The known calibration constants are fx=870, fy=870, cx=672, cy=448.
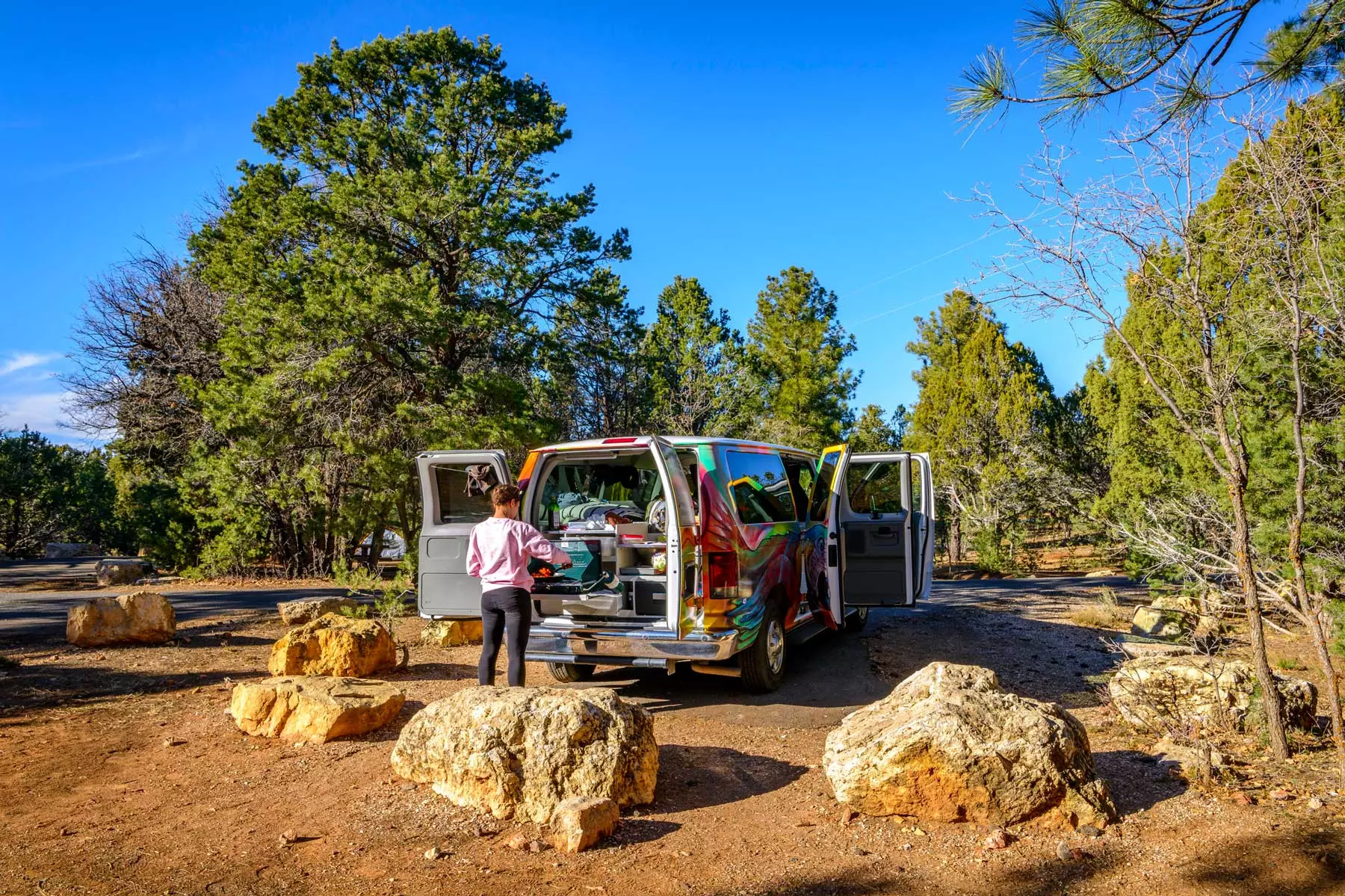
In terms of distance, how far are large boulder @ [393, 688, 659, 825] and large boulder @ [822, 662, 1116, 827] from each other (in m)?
1.08

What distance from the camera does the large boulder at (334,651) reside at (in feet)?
24.3

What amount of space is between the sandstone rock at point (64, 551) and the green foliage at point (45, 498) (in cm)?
24

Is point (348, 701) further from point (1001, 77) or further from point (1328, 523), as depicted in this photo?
point (1328, 523)

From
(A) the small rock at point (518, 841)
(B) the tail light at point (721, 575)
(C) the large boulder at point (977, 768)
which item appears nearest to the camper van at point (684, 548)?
(B) the tail light at point (721, 575)

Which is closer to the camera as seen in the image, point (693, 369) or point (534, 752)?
point (534, 752)

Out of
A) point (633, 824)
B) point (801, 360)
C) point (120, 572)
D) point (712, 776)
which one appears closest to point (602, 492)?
point (712, 776)

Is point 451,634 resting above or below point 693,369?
below

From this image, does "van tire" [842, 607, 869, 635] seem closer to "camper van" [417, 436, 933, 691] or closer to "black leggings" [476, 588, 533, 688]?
"camper van" [417, 436, 933, 691]

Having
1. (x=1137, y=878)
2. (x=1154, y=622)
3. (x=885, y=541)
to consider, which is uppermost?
(x=885, y=541)

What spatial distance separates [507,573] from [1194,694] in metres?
4.79

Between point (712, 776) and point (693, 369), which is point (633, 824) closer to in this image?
point (712, 776)

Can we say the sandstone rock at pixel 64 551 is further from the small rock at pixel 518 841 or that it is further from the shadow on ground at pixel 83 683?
the small rock at pixel 518 841

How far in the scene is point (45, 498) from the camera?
87.5 feet

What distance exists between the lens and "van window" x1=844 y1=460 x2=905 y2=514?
355 inches
